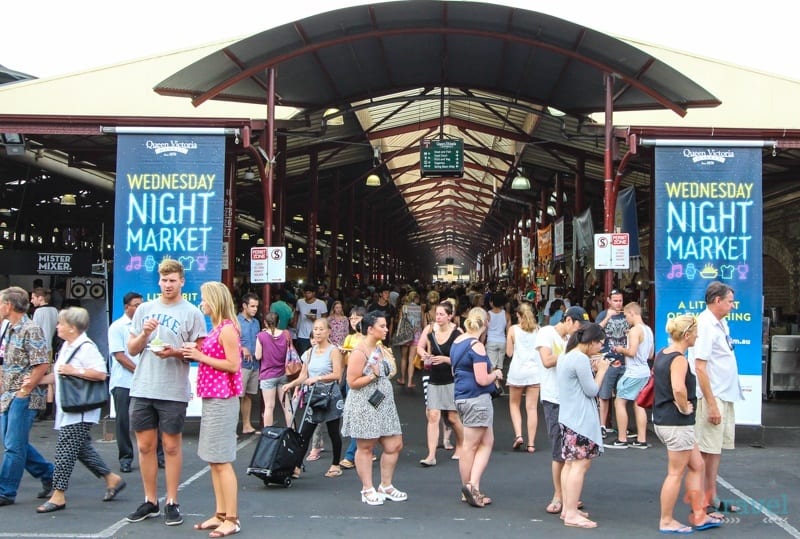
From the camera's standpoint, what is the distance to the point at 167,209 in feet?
32.2

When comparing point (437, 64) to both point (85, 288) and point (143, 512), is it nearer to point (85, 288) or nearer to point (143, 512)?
point (85, 288)

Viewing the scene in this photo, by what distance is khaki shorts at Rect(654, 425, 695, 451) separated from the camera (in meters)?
5.89

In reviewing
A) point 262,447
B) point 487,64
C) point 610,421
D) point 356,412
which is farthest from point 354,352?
point 487,64

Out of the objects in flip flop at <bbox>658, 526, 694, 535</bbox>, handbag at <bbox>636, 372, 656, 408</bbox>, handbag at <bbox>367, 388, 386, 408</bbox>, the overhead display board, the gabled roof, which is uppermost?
the gabled roof

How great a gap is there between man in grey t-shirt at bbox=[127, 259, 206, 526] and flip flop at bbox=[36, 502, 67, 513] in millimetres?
1008

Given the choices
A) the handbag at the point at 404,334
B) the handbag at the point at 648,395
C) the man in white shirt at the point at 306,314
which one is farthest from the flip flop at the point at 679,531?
the man in white shirt at the point at 306,314

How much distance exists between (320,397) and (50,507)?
8.34 feet

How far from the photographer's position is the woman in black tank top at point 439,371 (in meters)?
8.14

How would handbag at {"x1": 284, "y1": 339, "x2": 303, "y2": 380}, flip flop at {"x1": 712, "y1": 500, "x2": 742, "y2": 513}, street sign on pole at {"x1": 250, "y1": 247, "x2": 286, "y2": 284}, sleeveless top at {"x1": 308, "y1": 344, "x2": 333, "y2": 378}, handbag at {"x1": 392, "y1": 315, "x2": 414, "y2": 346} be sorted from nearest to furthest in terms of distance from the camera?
flip flop at {"x1": 712, "y1": 500, "x2": 742, "y2": 513}
sleeveless top at {"x1": 308, "y1": 344, "x2": 333, "y2": 378}
handbag at {"x1": 284, "y1": 339, "x2": 303, "y2": 380}
street sign on pole at {"x1": 250, "y1": 247, "x2": 286, "y2": 284}
handbag at {"x1": 392, "y1": 315, "x2": 414, "y2": 346}

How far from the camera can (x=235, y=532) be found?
19.4 ft

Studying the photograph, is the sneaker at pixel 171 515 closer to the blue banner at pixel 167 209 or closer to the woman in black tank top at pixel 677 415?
the woman in black tank top at pixel 677 415

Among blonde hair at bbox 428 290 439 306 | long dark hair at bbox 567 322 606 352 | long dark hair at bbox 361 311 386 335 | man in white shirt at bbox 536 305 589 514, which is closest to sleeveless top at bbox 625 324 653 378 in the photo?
man in white shirt at bbox 536 305 589 514

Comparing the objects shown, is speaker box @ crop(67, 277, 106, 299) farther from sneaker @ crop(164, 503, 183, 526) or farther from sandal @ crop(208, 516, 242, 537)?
sandal @ crop(208, 516, 242, 537)

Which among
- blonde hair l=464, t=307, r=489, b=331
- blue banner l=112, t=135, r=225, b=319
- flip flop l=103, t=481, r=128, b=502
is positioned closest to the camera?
flip flop l=103, t=481, r=128, b=502
